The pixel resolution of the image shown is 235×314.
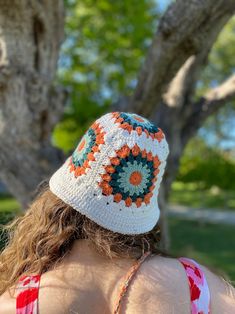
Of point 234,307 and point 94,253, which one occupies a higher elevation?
point 94,253

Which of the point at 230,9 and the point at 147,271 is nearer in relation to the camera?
the point at 147,271

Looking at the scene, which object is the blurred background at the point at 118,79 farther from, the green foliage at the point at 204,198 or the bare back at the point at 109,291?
the bare back at the point at 109,291

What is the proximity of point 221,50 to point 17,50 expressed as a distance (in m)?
22.2

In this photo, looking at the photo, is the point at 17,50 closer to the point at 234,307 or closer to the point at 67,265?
the point at 67,265

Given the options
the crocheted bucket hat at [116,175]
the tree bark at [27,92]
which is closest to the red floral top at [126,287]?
the crocheted bucket hat at [116,175]

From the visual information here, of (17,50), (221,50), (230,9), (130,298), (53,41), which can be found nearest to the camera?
(130,298)

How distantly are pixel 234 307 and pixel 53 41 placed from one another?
8.97ft

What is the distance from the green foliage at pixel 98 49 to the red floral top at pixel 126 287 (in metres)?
11.0

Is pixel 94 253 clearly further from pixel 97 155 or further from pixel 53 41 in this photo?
pixel 53 41

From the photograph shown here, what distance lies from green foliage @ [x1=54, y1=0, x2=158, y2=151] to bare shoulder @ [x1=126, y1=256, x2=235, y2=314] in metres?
11.0

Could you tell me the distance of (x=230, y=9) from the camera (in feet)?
10.3

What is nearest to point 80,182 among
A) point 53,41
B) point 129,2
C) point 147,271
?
point 147,271

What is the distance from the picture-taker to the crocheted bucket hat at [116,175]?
1.57 m

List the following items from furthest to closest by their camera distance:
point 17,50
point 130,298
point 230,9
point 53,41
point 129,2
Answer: point 129,2
point 53,41
point 17,50
point 230,9
point 130,298
